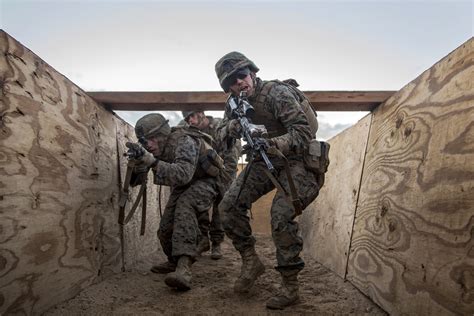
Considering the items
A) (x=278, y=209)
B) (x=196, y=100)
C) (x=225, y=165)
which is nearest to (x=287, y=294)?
(x=278, y=209)

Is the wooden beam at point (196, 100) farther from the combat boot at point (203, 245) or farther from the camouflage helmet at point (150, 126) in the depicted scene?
the combat boot at point (203, 245)

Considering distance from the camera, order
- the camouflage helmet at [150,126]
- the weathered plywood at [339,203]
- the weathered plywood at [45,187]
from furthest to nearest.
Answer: the camouflage helmet at [150,126]
the weathered plywood at [339,203]
the weathered plywood at [45,187]

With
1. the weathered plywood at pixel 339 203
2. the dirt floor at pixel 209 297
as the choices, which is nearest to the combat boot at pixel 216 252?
the dirt floor at pixel 209 297

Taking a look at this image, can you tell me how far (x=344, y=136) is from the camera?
3.89 meters

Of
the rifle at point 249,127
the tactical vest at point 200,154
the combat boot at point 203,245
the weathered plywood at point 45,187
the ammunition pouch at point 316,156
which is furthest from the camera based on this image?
the combat boot at point 203,245

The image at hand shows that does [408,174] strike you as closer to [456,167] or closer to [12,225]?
[456,167]

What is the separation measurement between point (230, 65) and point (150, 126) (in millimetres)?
1100

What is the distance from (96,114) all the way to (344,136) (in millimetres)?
2751

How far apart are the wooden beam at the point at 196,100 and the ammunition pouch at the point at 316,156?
2.92 feet

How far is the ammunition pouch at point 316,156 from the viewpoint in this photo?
98.4 inches

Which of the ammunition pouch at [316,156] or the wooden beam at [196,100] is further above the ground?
the wooden beam at [196,100]

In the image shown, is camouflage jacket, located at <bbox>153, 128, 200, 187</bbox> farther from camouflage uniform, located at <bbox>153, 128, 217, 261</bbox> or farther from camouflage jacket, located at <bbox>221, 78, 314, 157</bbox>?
camouflage jacket, located at <bbox>221, 78, 314, 157</bbox>

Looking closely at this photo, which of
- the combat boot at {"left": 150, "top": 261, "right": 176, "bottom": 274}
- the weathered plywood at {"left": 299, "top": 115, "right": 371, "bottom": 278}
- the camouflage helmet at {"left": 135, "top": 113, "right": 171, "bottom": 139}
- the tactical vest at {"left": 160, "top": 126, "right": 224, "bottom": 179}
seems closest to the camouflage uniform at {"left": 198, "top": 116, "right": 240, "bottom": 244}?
the tactical vest at {"left": 160, "top": 126, "right": 224, "bottom": 179}

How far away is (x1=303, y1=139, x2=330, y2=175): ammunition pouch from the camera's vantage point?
2500 millimetres
